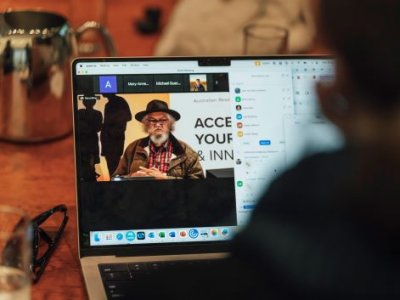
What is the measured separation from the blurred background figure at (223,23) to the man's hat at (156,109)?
1.63 feet

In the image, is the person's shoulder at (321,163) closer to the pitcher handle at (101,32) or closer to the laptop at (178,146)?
the laptop at (178,146)

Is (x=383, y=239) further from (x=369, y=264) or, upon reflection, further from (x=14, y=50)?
(x=14, y=50)

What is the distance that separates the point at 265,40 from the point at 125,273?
0.58 m

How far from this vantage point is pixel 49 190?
1.12m

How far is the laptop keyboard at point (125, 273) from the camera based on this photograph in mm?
827

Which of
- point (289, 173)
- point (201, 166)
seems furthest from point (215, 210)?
point (289, 173)

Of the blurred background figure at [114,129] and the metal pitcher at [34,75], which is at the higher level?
the metal pitcher at [34,75]

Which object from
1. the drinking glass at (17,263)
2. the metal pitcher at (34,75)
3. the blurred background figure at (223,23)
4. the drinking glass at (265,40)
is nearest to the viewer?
the drinking glass at (17,263)

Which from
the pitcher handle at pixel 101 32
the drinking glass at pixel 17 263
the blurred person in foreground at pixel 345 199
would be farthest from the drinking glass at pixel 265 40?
the blurred person in foreground at pixel 345 199

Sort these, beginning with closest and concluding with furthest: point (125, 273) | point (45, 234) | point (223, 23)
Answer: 1. point (125, 273)
2. point (45, 234)
3. point (223, 23)

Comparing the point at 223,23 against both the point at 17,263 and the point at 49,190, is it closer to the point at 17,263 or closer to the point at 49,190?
the point at 49,190

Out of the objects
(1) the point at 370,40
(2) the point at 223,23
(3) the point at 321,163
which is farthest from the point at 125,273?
(2) the point at 223,23

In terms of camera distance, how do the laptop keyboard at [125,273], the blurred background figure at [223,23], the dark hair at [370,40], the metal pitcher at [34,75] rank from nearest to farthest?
the dark hair at [370,40], the laptop keyboard at [125,273], the metal pitcher at [34,75], the blurred background figure at [223,23]

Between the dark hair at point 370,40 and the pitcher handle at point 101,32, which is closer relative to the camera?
the dark hair at point 370,40
